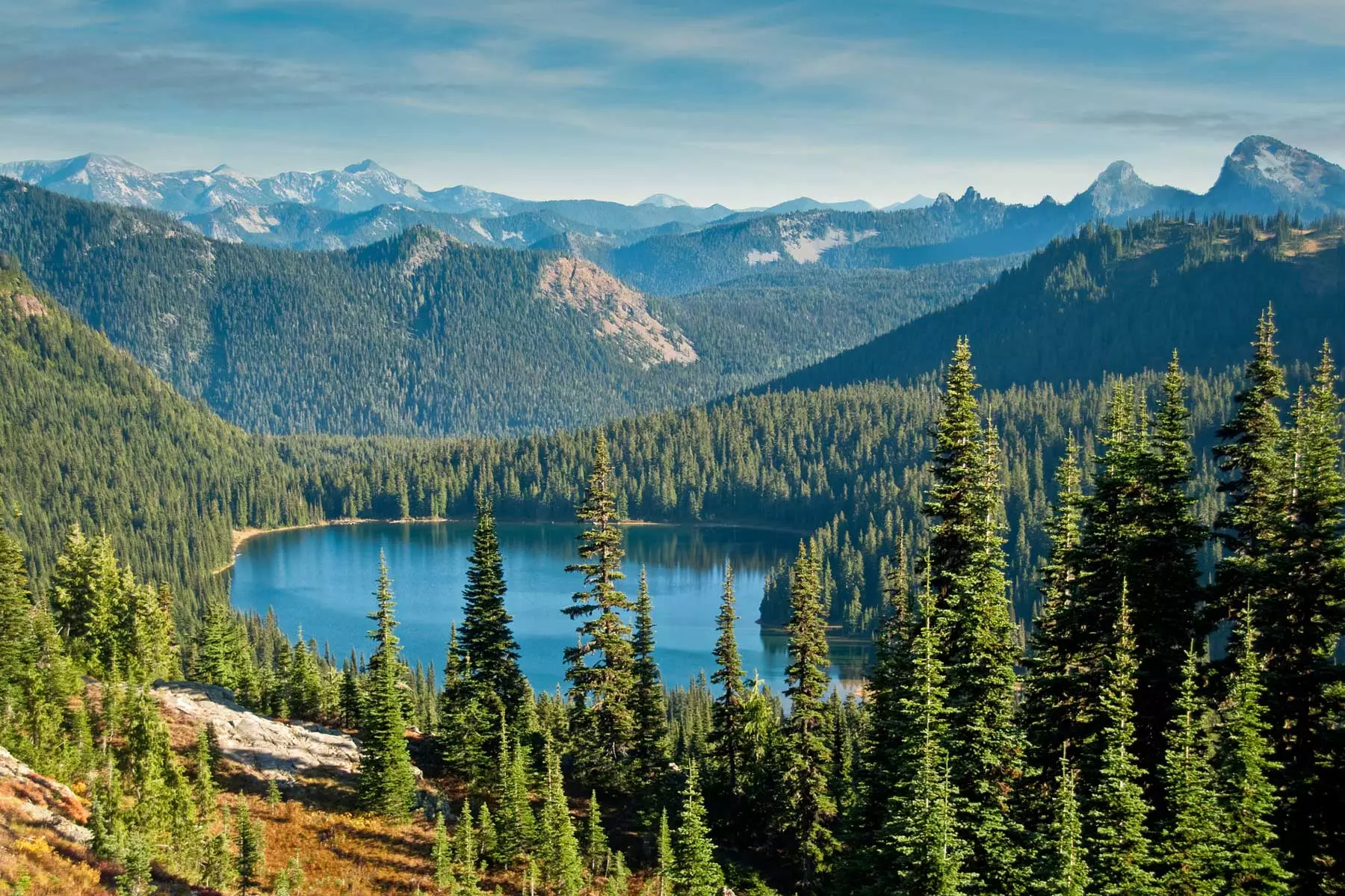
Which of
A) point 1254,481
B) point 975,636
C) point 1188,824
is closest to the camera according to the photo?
point 1188,824

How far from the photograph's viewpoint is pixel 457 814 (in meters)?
57.8

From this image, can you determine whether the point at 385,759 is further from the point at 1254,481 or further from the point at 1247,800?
the point at 1254,481

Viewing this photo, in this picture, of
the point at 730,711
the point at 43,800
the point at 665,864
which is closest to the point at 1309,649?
the point at 665,864

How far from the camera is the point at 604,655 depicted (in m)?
60.6

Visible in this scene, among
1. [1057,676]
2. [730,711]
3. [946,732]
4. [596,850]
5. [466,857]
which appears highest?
[1057,676]

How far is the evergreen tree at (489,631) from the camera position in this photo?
63.6 meters

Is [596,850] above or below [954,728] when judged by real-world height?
below

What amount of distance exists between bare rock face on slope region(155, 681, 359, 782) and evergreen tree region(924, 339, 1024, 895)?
36.5m

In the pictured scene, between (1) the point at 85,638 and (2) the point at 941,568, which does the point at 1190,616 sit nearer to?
(2) the point at 941,568

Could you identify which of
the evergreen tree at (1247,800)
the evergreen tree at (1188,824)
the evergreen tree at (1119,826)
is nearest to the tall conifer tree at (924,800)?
the evergreen tree at (1119,826)

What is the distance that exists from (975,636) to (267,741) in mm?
41526

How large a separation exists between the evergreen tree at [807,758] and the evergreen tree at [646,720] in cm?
909

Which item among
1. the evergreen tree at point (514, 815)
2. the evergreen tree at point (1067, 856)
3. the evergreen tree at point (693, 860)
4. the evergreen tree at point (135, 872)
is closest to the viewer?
the evergreen tree at point (1067, 856)

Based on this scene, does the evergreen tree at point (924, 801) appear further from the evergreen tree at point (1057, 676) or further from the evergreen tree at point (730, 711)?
the evergreen tree at point (730, 711)
